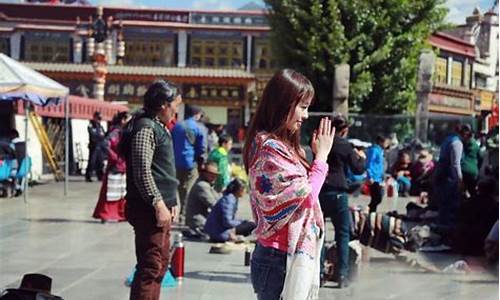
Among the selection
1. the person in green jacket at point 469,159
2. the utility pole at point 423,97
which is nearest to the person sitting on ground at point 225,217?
the person in green jacket at point 469,159

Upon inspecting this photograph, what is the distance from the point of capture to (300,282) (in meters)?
3.15

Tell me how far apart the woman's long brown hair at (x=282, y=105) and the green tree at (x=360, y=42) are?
18493 mm

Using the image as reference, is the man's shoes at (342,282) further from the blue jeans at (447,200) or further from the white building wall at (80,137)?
the white building wall at (80,137)

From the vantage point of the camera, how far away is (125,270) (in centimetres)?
716

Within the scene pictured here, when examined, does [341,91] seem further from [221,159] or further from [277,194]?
[277,194]

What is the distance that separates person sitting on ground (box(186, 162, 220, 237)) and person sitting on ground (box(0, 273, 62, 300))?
15.4ft

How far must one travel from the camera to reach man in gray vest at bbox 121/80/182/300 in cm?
454

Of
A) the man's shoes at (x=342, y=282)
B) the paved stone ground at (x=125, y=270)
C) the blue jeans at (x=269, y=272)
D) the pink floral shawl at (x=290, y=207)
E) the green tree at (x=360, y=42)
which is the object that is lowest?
the paved stone ground at (x=125, y=270)

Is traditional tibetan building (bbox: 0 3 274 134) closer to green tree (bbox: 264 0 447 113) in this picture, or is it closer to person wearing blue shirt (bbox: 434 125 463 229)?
green tree (bbox: 264 0 447 113)

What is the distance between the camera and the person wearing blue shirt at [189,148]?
9.63 metres

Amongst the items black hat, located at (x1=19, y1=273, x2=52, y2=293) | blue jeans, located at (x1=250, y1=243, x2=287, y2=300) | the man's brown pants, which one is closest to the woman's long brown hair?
blue jeans, located at (x1=250, y1=243, x2=287, y2=300)

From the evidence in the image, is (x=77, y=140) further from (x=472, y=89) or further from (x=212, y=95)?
(x=472, y=89)

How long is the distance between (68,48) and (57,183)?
56.0 ft

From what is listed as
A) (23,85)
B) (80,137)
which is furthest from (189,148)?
(80,137)
